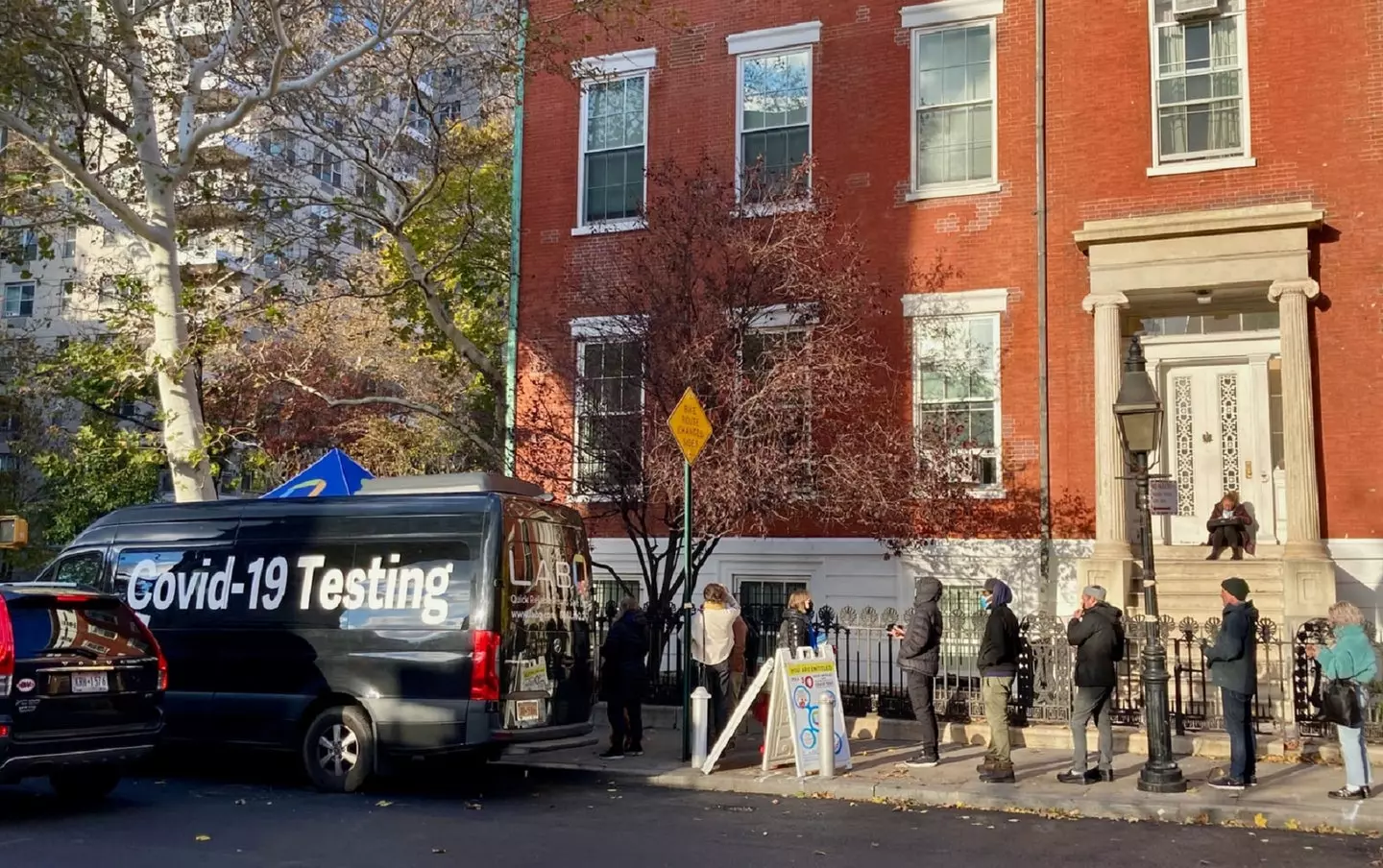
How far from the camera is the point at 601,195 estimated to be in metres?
19.7

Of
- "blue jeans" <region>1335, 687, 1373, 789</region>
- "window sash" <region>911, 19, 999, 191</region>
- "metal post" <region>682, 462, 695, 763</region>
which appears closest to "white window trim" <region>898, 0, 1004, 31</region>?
"window sash" <region>911, 19, 999, 191</region>

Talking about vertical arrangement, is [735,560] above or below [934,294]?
below

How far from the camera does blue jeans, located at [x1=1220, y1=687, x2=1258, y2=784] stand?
1017 cm

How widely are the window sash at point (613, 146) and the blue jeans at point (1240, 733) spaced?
1196 cm

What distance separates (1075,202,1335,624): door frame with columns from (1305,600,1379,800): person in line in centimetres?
485

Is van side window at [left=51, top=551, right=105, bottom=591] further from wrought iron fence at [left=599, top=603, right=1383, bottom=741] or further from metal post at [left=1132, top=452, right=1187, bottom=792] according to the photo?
metal post at [left=1132, top=452, right=1187, bottom=792]

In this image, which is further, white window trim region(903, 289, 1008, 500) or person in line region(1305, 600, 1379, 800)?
white window trim region(903, 289, 1008, 500)

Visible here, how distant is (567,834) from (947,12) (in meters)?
13.4

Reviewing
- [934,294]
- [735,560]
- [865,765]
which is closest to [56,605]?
[865,765]

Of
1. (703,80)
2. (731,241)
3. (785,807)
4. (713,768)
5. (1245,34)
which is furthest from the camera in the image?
(703,80)

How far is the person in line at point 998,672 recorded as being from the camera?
34.8ft

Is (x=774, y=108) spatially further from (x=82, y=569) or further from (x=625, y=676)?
(x=82, y=569)

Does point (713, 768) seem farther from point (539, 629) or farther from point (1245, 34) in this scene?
point (1245, 34)

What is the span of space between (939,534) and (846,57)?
722 centimetres
